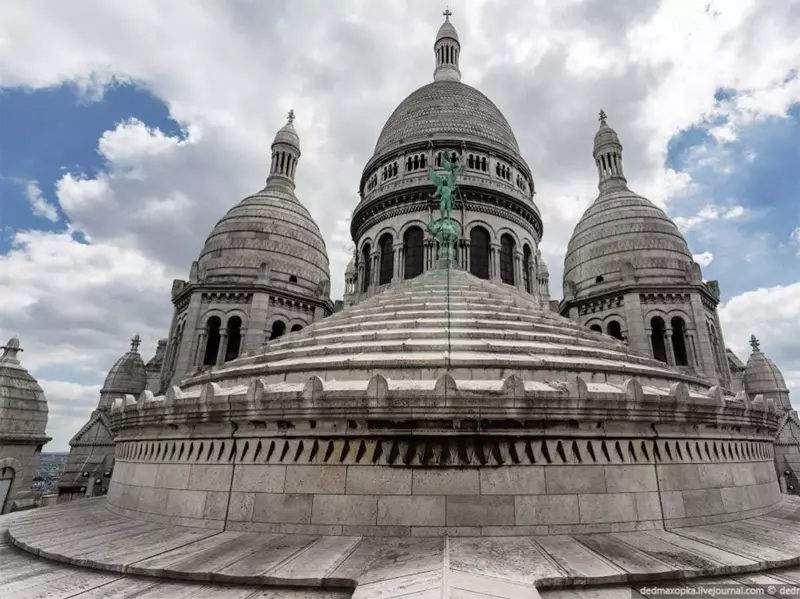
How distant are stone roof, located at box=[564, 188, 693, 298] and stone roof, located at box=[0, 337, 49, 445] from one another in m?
29.0

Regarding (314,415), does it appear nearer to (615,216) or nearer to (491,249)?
(491,249)

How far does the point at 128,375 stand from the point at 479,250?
26353 mm

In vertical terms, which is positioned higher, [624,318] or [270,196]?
[270,196]

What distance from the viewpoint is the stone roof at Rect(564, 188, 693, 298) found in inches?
1095

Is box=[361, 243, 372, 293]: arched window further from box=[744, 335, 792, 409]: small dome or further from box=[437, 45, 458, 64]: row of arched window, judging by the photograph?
box=[744, 335, 792, 409]: small dome

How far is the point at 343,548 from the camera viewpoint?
5.96 meters

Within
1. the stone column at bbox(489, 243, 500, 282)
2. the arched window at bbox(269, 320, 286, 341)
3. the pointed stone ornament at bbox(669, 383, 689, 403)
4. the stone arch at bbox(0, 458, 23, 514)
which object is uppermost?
the stone column at bbox(489, 243, 500, 282)

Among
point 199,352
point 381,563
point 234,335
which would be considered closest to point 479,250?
point 234,335

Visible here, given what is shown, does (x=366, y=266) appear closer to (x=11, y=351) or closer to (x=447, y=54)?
(x=11, y=351)

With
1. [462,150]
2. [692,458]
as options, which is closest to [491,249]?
[462,150]

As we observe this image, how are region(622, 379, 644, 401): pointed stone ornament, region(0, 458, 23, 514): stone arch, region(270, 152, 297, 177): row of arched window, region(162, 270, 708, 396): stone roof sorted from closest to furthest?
region(622, 379, 644, 401): pointed stone ornament → region(162, 270, 708, 396): stone roof → region(0, 458, 23, 514): stone arch → region(270, 152, 297, 177): row of arched window

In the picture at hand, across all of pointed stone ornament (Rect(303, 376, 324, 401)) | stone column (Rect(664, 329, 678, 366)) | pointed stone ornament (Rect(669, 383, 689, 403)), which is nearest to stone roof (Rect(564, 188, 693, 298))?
stone column (Rect(664, 329, 678, 366))

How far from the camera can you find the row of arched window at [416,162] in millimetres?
32875

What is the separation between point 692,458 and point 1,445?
22.9m
